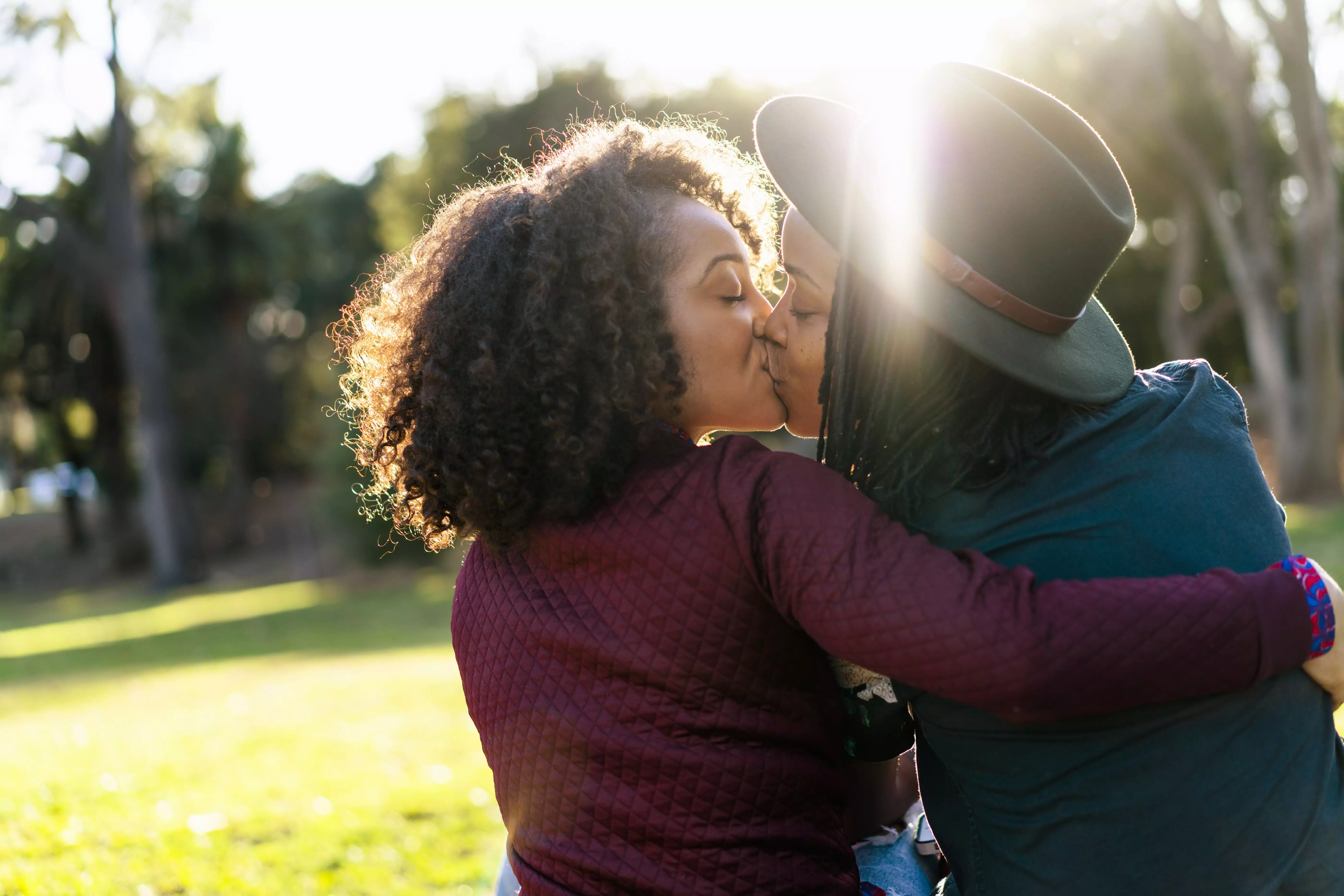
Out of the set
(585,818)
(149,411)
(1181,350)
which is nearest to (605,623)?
(585,818)

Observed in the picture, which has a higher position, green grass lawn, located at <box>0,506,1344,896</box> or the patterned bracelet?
the patterned bracelet

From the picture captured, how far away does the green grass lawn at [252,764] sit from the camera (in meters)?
4.71

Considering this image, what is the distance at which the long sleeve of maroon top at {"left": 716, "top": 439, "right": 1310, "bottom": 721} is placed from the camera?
1467mm

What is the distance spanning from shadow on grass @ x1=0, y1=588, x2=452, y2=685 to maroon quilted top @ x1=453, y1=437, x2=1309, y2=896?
12.6 m

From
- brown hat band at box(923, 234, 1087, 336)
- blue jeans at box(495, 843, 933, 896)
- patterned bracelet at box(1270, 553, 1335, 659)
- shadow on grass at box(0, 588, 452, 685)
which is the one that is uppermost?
brown hat band at box(923, 234, 1087, 336)

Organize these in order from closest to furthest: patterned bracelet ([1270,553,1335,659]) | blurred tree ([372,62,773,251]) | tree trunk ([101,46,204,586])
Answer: patterned bracelet ([1270,553,1335,659]), tree trunk ([101,46,204,586]), blurred tree ([372,62,773,251])

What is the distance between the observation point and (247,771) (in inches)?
285

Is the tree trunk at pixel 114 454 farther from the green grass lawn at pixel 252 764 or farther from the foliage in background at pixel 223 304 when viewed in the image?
the green grass lawn at pixel 252 764

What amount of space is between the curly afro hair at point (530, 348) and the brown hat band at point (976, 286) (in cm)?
52

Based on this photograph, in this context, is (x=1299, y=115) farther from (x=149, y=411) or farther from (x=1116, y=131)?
(x=149, y=411)

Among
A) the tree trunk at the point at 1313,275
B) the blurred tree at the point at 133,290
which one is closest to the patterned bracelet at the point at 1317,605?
the tree trunk at the point at 1313,275

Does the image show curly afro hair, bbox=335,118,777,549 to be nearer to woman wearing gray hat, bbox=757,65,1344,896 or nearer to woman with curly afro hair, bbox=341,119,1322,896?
woman with curly afro hair, bbox=341,119,1322,896

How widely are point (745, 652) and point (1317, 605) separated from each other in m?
0.81

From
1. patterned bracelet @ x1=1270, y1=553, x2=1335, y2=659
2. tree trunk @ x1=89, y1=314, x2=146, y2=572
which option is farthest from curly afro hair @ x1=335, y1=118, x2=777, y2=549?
tree trunk @ x1=89, y1=314, x2=146, y2=572
